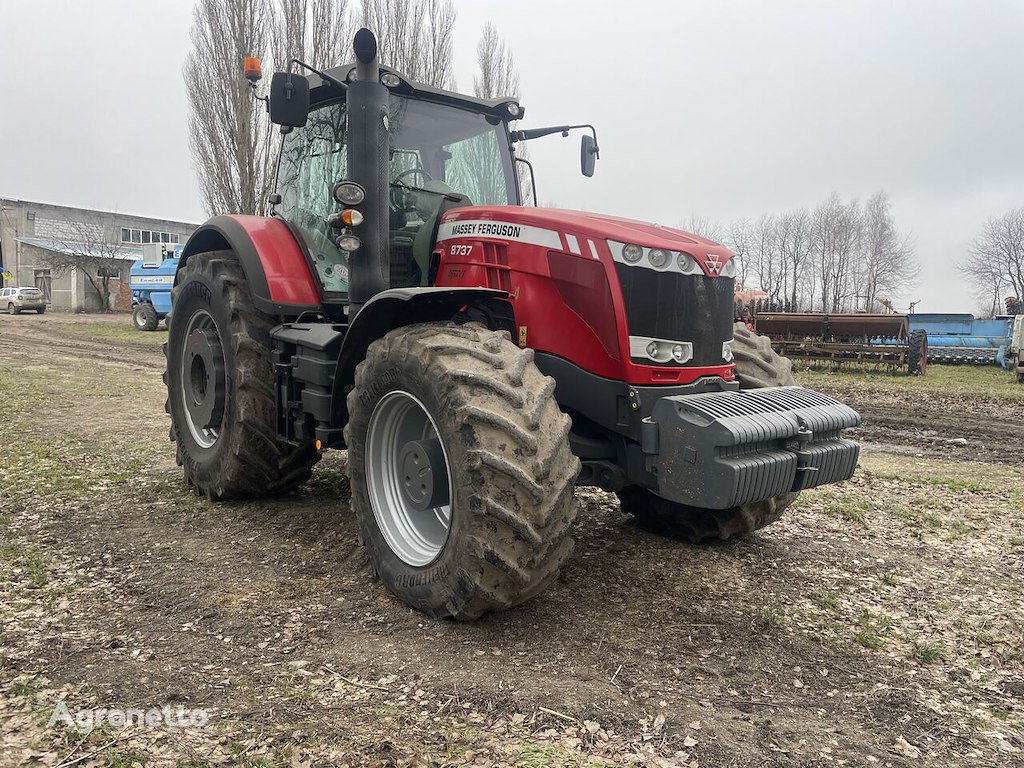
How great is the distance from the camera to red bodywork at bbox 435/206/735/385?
142 inches

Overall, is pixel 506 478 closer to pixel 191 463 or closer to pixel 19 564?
pixel 19 564

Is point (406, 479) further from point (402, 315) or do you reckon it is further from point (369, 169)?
point (369, 169)

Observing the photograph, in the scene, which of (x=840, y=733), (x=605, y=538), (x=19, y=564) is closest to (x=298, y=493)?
(x=19, y=564)

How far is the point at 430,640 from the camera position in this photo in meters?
3.18

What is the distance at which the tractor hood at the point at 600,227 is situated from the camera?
3.64 m

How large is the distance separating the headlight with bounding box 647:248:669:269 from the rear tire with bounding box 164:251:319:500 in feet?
8.10

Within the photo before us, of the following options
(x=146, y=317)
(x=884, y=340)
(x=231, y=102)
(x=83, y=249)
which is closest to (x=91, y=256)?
A: (x=83, y=249)

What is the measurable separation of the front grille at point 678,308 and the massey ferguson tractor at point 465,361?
10mm

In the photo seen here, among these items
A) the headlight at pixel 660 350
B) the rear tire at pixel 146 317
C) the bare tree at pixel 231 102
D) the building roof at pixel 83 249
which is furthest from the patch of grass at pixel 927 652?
the building roof at pixel 83 249

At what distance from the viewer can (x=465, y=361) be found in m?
3.20

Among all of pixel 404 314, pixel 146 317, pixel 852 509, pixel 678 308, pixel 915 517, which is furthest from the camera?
pixel 146 317

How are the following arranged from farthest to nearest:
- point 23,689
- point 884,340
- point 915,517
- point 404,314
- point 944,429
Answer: point 884,340 → point 944,429 → point 915,517 → point 404,314 → point 23,689

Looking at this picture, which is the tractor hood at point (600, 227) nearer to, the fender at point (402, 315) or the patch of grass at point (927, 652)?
the fender at point (402, 315)

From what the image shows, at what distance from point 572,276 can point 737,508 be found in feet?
5.32
